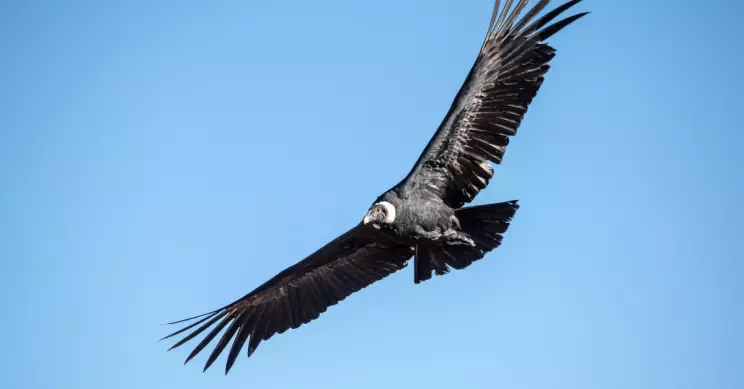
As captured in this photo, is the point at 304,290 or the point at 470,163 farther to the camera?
the point at 304,290

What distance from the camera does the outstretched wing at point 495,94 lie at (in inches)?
418

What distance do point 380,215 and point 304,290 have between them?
2.68m

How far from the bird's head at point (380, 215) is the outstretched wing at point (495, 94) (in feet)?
1.11

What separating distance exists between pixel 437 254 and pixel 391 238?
656mm

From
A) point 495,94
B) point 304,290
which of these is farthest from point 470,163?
point 304,290

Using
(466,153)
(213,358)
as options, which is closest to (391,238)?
(466,153)

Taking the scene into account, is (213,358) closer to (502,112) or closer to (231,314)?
(231,314)

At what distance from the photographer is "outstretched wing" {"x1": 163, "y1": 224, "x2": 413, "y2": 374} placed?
12516mm

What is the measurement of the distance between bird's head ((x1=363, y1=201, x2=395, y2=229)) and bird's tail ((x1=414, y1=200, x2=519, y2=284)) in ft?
2.88

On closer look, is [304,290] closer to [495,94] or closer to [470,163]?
[470,163]

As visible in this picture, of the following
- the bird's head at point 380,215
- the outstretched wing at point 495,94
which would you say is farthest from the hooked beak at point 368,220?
the outstretched wing at point 495,94

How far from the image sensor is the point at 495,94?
422 inches

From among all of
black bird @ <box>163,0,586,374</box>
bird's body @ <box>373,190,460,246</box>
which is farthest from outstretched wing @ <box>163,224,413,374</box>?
bird's body @ <box>373,190,460,246</box>

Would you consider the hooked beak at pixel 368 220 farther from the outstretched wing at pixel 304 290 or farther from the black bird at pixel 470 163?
the outstretched wing at pixel 304 290
